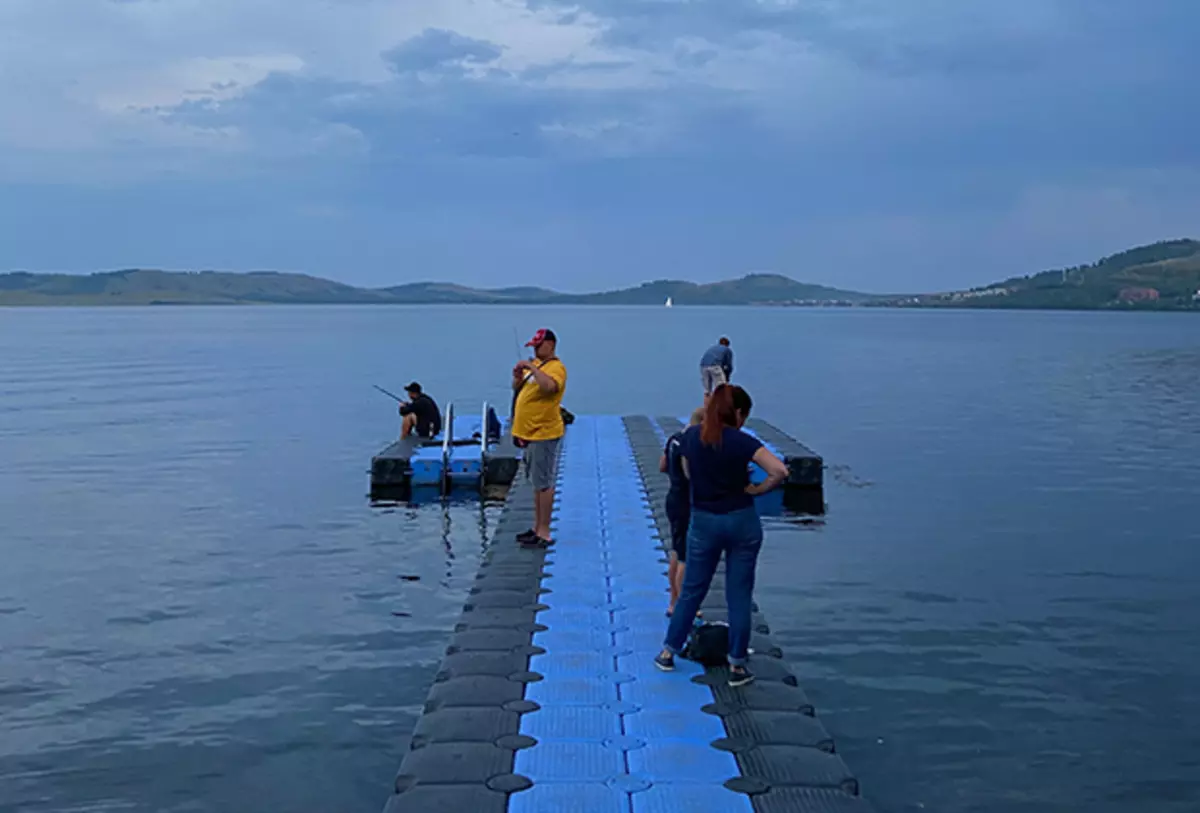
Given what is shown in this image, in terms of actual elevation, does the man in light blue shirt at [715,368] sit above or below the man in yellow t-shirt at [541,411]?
above

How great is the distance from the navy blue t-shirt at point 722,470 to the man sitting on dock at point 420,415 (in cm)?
1483

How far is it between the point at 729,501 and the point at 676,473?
79 centimetres

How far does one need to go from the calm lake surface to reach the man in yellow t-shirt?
218 cm

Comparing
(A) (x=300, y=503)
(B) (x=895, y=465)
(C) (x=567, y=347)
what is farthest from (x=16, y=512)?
(C) (x=567, y=347)

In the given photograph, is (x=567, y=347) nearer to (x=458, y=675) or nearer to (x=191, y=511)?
(x=191, y=511)

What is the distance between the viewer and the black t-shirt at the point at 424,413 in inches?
847

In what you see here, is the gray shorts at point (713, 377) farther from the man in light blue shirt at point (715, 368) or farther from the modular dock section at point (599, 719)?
the modular dock section at point (599, 719)

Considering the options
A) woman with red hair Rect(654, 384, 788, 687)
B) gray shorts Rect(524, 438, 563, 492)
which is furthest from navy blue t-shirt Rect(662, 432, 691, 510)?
gray shorts Rect(524, 438, 563, 492)

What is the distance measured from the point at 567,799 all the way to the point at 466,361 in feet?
205

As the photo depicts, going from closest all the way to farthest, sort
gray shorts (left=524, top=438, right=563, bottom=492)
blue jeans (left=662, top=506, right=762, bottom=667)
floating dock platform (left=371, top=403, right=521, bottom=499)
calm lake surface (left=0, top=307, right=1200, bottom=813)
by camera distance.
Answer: blue jeans (left=662, top=506, right=762, bottom=667) → calm lake surface (left=0, top=307, right=1200, bottom=813) → gray shorts (left=524, top=438, right=563, bottom=492) → floating dock platform (left=371, top=403, right=521, bottom=499)

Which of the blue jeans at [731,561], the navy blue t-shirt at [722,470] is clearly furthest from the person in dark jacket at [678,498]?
the navy blue t-shirt at [722,470]

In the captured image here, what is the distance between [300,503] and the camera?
1880cm

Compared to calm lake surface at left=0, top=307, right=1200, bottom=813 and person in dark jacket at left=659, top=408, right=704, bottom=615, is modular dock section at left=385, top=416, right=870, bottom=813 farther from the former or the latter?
calm lake surface at left=0, top=307, right=1200, bottom=813

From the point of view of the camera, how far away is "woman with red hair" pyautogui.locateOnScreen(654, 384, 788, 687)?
22.3 feet
